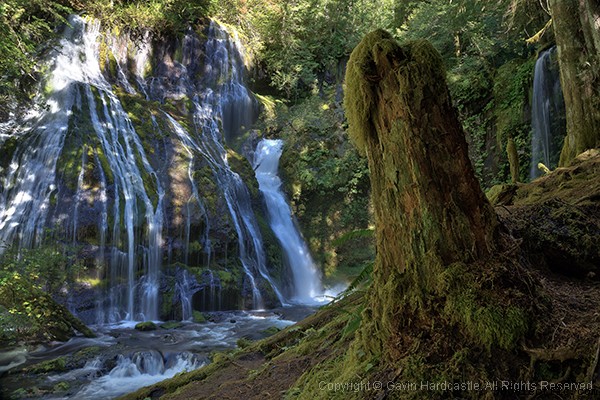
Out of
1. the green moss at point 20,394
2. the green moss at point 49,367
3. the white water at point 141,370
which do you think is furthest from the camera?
the green moss at point 49,367

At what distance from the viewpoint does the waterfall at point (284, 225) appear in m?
15.1

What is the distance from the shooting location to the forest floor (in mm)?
1647

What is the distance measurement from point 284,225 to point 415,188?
1463cm

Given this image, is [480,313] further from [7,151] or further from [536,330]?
[7,151]

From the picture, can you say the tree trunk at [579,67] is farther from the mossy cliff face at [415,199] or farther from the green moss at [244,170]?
the green moss at [244,170]

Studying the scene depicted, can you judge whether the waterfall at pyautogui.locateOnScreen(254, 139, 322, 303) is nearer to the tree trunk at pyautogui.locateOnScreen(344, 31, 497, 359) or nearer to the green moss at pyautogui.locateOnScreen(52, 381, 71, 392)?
the green moss at pyautogui.locateOnScreen(52, 381, 71, 392)

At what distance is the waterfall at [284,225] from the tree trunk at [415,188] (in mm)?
11781

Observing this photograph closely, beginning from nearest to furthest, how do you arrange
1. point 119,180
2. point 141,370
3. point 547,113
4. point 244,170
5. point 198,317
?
1. point 141,370
2. point 547,113
3. point 198,317
4. point 119,180
5. point 244,170

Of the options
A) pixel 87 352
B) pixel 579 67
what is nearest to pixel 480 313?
pixel 579 67

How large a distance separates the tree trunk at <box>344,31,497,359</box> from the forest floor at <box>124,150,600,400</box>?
1.13 ft

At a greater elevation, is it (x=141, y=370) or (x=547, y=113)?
(x=547, y=113)

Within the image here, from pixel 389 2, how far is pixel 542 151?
15828 millimetres

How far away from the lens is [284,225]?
16.5 m

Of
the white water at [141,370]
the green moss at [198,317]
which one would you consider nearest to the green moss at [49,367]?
the white water at [141,370]
